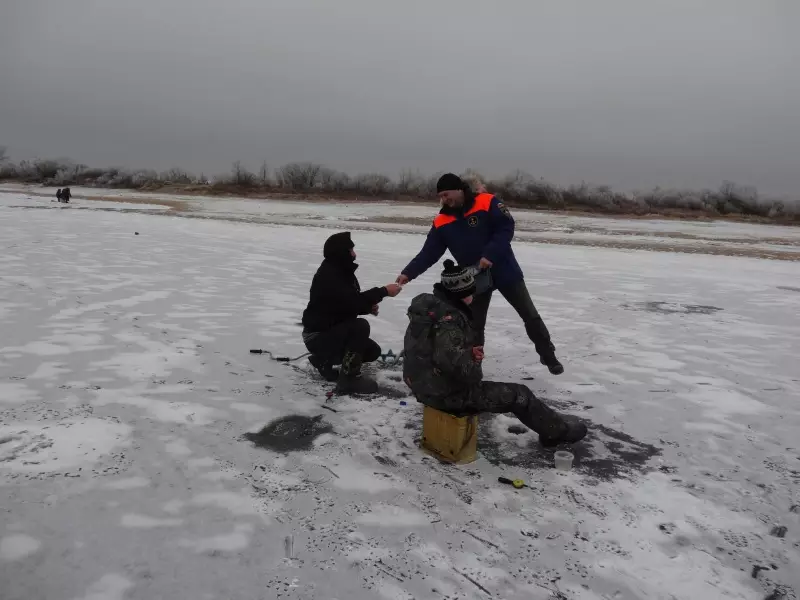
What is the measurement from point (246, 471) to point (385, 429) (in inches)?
45.2

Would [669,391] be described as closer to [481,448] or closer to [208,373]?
[481,448]

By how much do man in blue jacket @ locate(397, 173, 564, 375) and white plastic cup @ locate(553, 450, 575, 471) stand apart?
1.48m

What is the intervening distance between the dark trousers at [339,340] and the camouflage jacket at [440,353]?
1.28 metres

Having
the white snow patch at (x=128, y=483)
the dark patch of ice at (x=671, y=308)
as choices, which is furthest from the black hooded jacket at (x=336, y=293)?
the dark patch of ice at (x=671, y=308)

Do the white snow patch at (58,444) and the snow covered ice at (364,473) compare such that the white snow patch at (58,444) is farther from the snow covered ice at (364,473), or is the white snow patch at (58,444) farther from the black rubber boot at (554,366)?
the black rubber boot at (554,366)

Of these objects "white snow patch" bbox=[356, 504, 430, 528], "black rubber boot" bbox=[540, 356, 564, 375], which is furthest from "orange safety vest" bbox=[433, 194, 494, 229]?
"white snow patch" bbox=[356, 504, 430, 528]

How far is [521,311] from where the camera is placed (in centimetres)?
536

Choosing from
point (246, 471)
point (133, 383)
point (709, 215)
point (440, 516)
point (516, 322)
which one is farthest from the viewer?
point (709, 215)

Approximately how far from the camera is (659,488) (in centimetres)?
369

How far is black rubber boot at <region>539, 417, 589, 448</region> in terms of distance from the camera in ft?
13.4

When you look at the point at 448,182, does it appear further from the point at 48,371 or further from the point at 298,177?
the point at 298,177

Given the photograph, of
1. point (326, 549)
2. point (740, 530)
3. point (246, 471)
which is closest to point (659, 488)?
point (740, 530)

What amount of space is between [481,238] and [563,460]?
2132mm

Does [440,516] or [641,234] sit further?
[641,234]
